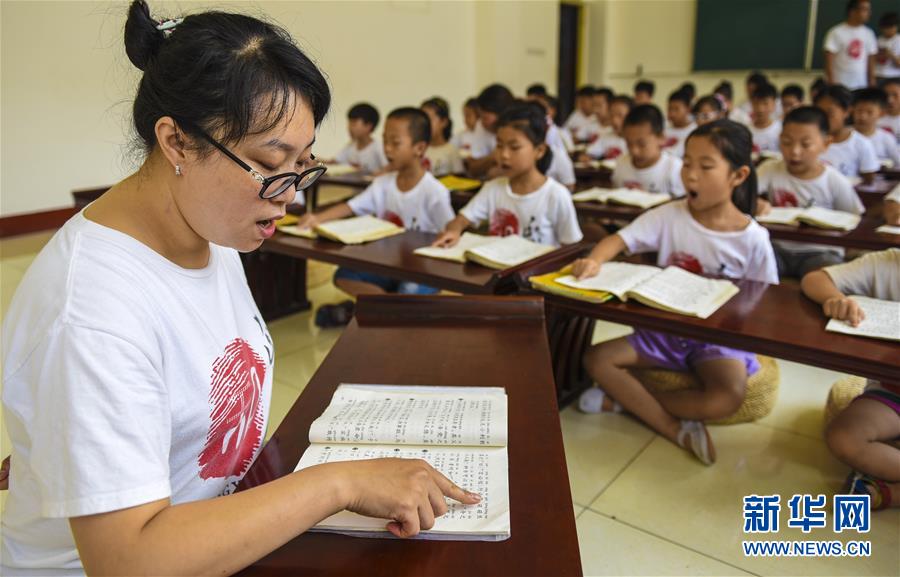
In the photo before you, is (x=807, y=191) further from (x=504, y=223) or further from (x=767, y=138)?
(x=767, y=138)

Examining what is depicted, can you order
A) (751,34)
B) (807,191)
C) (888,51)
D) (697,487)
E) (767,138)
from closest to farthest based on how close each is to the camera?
(697,487) < (807,191) < (767,138) < (888,51) < (751,34)

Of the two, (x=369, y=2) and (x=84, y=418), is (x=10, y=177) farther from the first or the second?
(x=84, y=418)

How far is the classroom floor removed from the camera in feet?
4.81

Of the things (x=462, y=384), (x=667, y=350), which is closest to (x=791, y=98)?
(x=667, y=350)

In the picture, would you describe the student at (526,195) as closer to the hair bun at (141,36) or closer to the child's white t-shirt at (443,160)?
the hair bun at (141,36)

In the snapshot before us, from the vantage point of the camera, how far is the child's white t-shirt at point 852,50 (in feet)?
19.4

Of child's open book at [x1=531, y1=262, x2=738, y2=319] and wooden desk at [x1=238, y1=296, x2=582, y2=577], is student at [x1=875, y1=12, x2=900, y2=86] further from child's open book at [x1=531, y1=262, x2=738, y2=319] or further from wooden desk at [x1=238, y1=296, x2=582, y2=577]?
wooden desk at [x1=238, y1=296, x2=582, y2=577]

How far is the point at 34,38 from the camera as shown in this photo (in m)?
4.48

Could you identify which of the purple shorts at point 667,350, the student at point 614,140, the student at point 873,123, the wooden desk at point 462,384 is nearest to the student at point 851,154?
the student at point 873,123

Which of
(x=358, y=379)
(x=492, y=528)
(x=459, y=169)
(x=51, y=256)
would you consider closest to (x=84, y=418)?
(x=51, y=256)

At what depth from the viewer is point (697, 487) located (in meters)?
1.75

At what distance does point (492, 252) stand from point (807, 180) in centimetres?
195

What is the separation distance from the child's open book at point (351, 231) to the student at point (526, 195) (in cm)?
26

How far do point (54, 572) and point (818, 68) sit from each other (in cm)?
849
